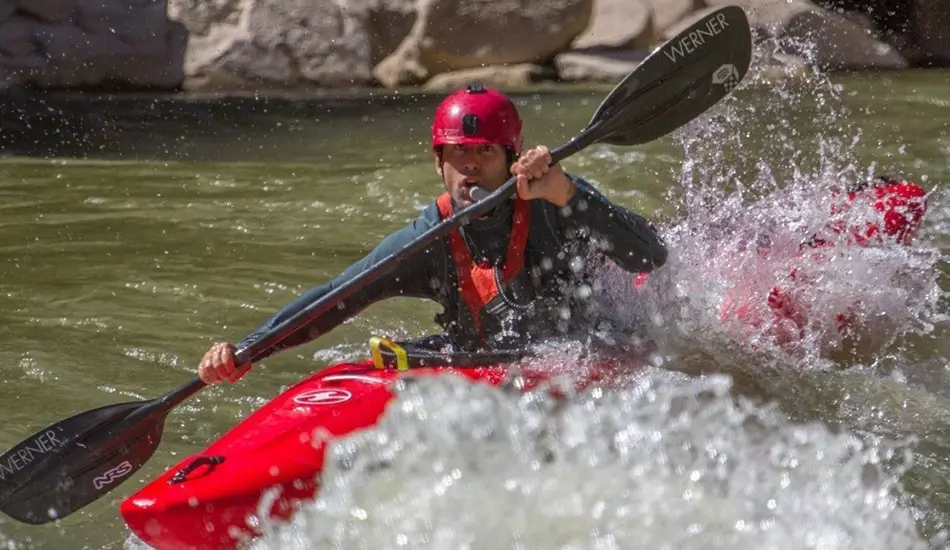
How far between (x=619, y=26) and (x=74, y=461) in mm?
6725

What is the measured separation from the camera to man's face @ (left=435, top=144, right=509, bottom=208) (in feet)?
11.8

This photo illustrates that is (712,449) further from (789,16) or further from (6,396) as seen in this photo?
(789,16)

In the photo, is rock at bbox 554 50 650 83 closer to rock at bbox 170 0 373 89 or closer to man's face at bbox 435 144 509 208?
rock at bbox 170 0 373 89

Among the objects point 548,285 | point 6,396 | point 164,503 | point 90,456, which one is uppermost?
point 548,285

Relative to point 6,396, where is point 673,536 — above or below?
above

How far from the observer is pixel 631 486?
3139 mm

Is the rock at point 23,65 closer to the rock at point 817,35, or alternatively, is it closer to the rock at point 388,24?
the rock at point 388,24

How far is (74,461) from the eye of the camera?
3.57 metres

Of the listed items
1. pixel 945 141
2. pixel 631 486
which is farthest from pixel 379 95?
pixel 631 486

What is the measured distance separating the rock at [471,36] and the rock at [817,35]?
0.96 m

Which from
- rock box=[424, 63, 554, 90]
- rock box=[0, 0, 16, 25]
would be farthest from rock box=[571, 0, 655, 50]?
rock box=[0, 0, 16, 25]

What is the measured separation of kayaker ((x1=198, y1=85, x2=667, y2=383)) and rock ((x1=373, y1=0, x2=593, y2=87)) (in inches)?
230

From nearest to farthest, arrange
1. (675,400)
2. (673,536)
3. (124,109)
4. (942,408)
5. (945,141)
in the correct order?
(673,536) → (675,400) → (942,408) → (945,141) → (124,109)

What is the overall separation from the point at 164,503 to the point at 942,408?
2.35m
